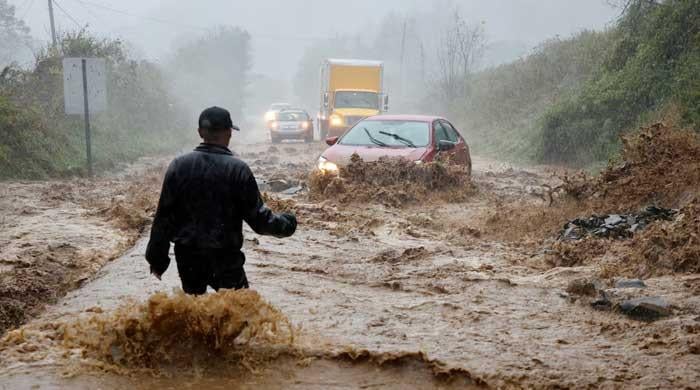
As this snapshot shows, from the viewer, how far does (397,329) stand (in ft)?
17.8

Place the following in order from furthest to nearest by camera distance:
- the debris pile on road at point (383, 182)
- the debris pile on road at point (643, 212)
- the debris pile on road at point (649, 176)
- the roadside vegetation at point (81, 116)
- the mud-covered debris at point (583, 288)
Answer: the roadside vegetation at point (81, 116), the debris pile on road at point (383, 182), the debris pile on road at point (649, 176), the debris pile on road at point (643, 212), the mud-covered debris at point (583, 288)

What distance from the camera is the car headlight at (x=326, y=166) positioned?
1153 centimetres

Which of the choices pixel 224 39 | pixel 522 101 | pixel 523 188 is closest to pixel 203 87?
pixel 224 39

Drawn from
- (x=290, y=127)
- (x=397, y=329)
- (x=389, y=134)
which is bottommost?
(x=290, y=127)

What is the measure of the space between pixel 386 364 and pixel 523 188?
10.8 meters

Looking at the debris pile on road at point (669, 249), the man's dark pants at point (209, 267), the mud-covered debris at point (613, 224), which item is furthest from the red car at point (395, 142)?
the man's dark pants at point (209, 267)

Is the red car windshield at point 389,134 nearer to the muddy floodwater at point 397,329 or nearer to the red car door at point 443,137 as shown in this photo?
the red car door at point 443,137

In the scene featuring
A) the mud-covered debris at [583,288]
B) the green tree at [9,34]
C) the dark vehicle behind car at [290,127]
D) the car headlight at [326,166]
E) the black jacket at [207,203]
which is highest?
the green tree at [9,34]

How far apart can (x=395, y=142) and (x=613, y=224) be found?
4465mm

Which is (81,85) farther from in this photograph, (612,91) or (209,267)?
(209,267)

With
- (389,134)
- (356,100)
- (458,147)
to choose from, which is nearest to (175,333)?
(389,134)

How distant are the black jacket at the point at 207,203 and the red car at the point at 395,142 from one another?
7.47m

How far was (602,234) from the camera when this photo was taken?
27.3ft

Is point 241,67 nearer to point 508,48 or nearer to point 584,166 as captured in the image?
point 508,48
